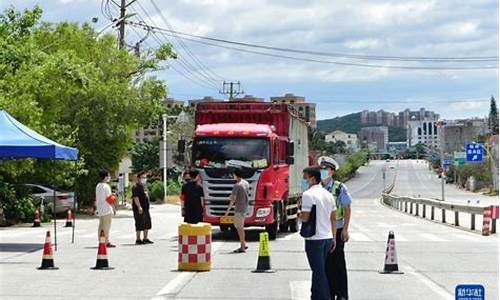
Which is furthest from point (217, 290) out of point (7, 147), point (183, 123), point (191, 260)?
point (183, 123)

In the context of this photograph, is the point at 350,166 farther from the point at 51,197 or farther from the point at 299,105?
the point at 51,197

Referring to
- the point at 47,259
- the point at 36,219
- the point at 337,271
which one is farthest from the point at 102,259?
the point at 36,219

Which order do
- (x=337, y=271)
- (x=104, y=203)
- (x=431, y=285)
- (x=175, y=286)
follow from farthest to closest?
(x=104, y=203) < (x=431, y=285) < (x=175, y=286) < (x=337, y=271)

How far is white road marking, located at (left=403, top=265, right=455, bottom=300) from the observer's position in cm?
1176

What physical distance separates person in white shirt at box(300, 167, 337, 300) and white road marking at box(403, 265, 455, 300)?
104 inches

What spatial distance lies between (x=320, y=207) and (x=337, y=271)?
1342 millimetres

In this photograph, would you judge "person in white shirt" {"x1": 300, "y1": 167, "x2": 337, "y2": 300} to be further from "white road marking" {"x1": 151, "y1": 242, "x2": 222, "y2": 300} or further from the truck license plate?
the truck license plate

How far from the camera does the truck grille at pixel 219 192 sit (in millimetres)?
21141

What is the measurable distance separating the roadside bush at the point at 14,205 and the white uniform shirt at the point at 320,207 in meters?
23.1

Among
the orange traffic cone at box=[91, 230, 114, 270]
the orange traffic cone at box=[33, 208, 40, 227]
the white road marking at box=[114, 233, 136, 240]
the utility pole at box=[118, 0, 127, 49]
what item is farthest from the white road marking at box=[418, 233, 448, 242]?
the utility pole at box=[118, 0, 127, 49]

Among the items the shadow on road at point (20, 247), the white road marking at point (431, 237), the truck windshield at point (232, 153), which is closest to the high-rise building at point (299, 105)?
the truck windshield at point (232, 153)

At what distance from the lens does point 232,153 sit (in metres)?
21.5

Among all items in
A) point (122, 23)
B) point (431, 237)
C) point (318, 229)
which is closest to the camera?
point (318, 229)

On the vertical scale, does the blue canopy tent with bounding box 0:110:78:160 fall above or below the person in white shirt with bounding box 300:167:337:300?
above
